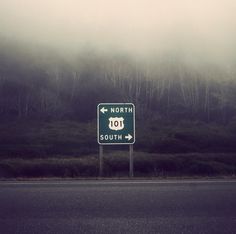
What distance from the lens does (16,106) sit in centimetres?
8644

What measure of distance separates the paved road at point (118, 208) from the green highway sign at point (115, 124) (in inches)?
230

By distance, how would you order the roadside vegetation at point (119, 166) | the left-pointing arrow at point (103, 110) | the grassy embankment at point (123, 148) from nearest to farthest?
1. the left-pointing arrow at point (103, 110)
2. the roadside vegetation at point (119, 166)
3. the grassy embankment at point (123, 148)

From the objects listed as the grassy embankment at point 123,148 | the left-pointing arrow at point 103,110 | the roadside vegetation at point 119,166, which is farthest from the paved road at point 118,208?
the grassy embankment at point 123,148

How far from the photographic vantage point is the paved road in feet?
20.7

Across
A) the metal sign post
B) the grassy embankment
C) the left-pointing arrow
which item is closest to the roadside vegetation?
the grassy embankment

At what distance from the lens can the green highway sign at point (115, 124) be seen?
53.4ft

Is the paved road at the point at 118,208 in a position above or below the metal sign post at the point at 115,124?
below

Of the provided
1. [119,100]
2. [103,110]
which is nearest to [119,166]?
[103,110]

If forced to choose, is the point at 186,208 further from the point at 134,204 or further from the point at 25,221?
the point at 25,221

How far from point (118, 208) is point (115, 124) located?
8799mm

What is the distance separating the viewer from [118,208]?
24.9 feet

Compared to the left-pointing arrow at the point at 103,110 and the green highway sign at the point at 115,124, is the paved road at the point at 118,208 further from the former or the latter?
the left-pointing arrow at the point at 103,110

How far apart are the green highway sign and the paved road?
583 cm

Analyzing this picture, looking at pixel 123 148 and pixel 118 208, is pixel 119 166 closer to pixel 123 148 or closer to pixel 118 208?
pixel 118 208
